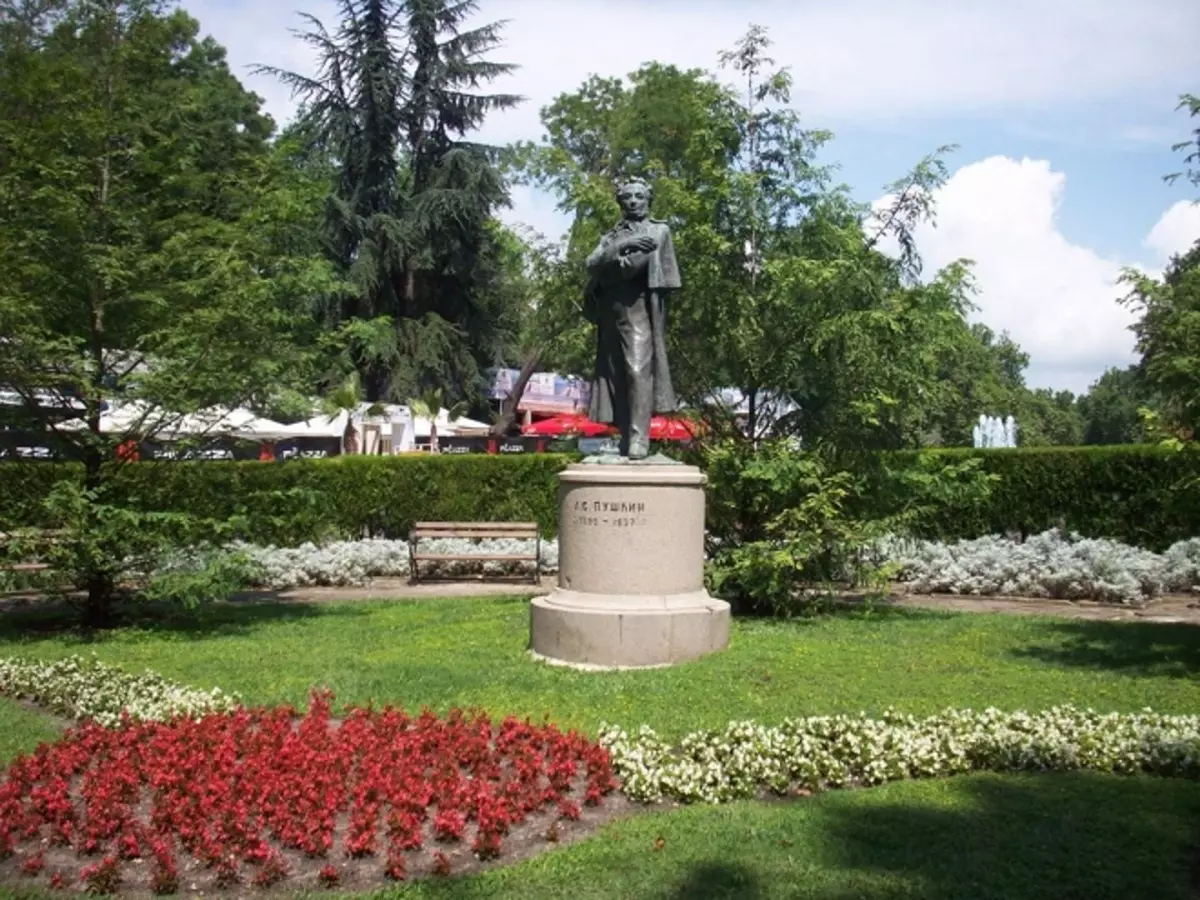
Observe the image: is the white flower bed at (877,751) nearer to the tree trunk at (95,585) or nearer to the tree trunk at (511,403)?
the tree trunk at (95,585)

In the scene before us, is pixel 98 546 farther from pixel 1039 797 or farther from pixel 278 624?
pixel 1039 797

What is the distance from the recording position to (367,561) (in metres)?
15.7

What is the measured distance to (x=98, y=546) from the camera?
1055cm

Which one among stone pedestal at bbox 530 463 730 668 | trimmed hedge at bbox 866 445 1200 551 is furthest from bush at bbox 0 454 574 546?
stone pedestal at bbox 530 463 730 668

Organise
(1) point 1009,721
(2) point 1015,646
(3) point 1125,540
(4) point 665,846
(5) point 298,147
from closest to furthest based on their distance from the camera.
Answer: (4) point 665,846
(1) point 1009,721
(2) point 1015,646
(5) point 298,147
(3) point 1125,540

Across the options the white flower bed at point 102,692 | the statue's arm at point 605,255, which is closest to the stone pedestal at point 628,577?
the statue's arm at point 605,255

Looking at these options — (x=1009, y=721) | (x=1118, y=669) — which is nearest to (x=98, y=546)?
(x=1009, y=721)

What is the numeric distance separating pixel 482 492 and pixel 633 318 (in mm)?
8900

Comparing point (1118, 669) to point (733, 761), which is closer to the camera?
point (733, 761)

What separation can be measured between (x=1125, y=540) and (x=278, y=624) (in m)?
11.5

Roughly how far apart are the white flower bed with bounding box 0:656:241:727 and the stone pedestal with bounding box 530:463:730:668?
257 centimetres

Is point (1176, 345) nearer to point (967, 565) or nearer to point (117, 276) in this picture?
point (967, 565)

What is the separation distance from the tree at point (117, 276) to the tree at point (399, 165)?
1884 cm

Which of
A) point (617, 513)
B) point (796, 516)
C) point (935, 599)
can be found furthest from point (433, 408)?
point (617, 513)
